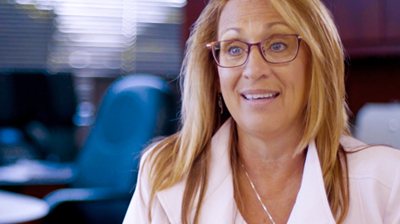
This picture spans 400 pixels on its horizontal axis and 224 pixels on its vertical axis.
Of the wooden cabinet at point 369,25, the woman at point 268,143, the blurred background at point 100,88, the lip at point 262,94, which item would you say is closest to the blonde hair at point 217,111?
the woman at point 268,143

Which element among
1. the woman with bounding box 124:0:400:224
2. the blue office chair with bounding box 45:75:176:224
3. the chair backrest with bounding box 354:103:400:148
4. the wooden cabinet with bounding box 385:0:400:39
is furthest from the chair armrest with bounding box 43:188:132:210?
the wooden cabinet with bounding box 385:0:400:39

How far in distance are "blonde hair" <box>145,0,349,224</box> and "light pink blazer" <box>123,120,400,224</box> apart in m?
0.03

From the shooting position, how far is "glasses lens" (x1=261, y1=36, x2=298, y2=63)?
51.7 inches

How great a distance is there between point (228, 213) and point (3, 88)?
10.6ft

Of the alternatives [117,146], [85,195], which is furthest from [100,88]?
[85,195]

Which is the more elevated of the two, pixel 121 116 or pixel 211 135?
pixel 211 135

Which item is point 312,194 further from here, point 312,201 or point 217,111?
point 217,111

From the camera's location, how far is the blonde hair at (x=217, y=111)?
51.3 inches

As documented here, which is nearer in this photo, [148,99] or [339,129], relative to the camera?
[339,129]

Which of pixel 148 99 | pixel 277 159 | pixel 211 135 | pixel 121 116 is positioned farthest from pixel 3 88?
pixel 277 159

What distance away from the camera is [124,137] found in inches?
109

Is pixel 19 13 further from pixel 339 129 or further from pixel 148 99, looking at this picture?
pixel 339 129

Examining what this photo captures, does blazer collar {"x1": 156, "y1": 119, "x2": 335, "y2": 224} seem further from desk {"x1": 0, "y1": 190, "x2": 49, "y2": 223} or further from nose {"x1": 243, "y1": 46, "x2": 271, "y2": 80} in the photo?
desk {"x1": 0, "y1": 190, "x2": 49, "y2": 223}

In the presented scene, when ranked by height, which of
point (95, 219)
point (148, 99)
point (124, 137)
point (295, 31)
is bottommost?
point (95, 219)
